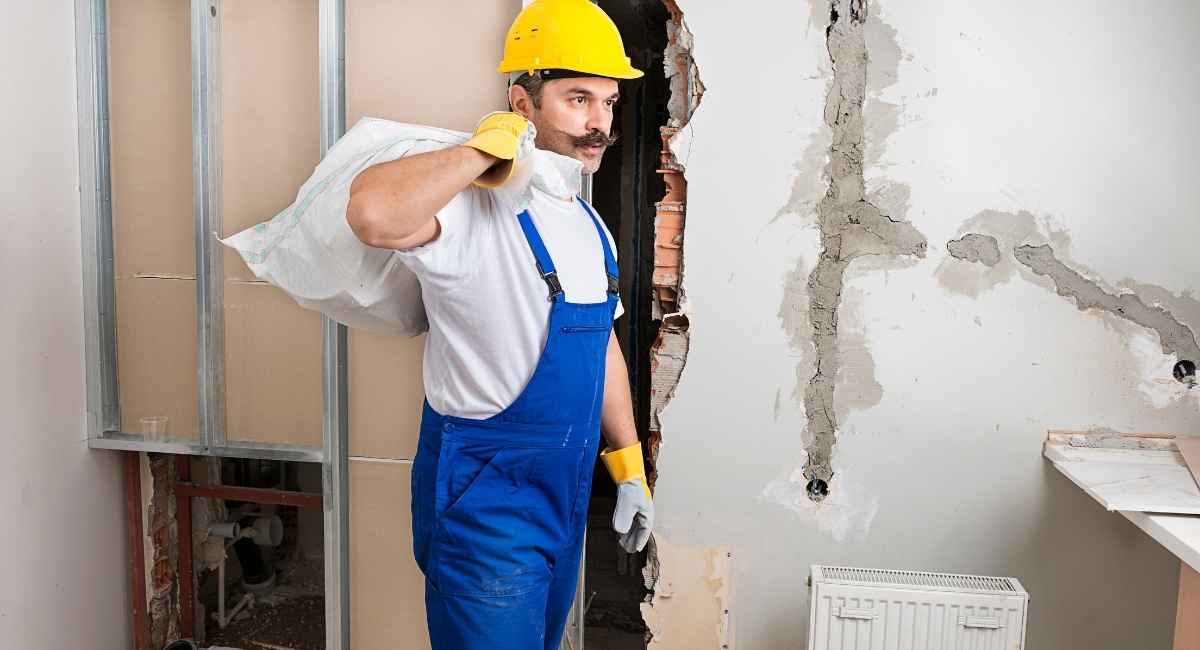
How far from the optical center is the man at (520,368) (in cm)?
152

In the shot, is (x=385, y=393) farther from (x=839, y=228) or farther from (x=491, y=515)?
(x=839, y=228)

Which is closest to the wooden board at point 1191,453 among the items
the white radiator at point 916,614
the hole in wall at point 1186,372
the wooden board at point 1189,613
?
the hole in wall at point 1186,372

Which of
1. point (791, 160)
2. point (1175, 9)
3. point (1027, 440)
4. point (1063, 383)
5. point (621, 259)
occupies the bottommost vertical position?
Answer: point (1027, 440)

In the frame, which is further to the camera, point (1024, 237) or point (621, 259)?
point (621, 259)

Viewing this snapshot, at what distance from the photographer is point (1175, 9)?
196 centimetres

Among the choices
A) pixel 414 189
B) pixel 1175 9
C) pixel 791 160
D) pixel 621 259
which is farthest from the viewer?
pixel 621 259

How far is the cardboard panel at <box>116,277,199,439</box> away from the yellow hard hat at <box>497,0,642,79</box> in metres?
1.29

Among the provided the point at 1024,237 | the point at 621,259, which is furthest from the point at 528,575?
the point at 621,259

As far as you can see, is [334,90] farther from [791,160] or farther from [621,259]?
[621,259]

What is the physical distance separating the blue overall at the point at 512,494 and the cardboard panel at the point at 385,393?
645 millimetres

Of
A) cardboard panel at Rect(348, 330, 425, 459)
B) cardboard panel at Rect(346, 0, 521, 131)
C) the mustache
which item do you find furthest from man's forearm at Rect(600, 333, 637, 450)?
cardboard panel at Rect(346, 0, 521, 131)

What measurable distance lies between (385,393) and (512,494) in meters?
0.85

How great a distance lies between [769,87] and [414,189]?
3.67 ft

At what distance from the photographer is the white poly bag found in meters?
1.42
